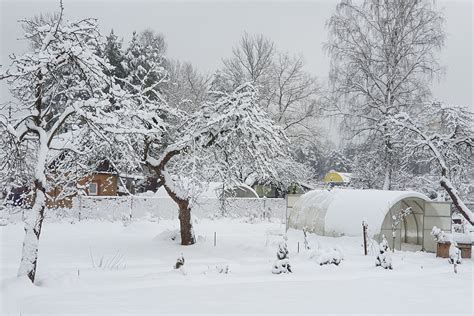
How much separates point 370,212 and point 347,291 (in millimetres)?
7221

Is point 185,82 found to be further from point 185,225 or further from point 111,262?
point 111,262

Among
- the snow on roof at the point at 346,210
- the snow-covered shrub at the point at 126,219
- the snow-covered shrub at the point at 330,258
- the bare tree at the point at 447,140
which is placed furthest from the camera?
the snow-covered shrub at the point at 126,219

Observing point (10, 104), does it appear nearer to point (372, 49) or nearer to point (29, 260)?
point (29, 260)

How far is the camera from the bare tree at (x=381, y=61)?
24.8 meters

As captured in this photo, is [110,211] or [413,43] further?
[413,43]

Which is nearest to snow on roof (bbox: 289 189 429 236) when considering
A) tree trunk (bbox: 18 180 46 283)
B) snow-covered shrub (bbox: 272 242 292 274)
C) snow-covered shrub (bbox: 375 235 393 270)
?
snow-covered shrub (bbox: 375 235 393 270)

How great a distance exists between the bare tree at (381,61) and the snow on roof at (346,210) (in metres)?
8.11

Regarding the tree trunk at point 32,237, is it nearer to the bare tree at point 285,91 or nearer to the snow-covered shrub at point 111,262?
the snow-covered shrub at point 111,262

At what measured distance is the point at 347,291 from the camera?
837cm

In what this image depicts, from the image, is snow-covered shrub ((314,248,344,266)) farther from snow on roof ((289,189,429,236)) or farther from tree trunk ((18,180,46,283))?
tree trunk ((18,180,46,283))

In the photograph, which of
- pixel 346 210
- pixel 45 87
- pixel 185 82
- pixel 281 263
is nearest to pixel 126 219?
pixel 346 210

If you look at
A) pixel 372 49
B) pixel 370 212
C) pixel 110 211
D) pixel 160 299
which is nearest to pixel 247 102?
pixel 370 212

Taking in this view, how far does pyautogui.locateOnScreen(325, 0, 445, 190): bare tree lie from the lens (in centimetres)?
2478

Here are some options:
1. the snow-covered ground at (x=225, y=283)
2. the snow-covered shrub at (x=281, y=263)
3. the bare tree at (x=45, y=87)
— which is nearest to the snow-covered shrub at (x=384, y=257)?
the snow-covered ground at (x=225, y=283)
